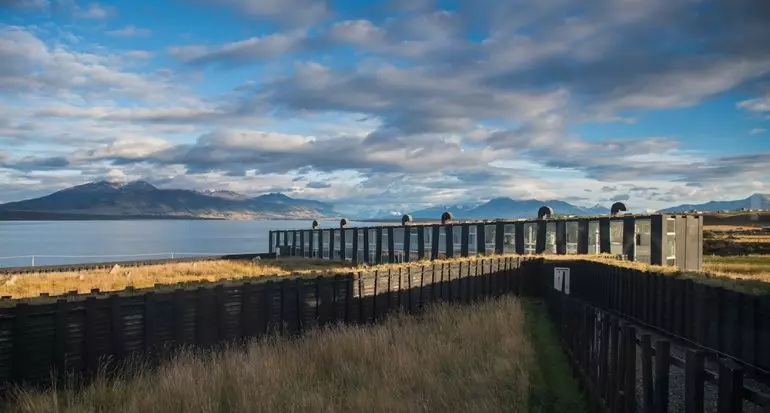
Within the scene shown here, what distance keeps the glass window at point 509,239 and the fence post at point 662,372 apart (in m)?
40.8

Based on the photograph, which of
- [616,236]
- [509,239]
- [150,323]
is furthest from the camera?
[509,239]

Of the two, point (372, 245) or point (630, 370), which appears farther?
point (372, 245)

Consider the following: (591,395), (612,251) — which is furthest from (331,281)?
(612,251)

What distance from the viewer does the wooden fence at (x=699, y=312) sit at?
1204 cm

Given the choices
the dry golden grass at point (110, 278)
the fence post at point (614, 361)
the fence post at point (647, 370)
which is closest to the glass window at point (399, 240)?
the dry golden grass at point (110, 278)

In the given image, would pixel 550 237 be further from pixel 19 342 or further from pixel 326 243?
pixel 19 342

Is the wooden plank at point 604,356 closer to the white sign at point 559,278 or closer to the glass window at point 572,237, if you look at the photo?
the white sign at point 559,278

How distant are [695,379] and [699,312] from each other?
8927mm

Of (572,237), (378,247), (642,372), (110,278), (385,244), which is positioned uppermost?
(572,237)

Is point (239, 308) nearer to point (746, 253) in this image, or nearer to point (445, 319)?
point (445, 319)

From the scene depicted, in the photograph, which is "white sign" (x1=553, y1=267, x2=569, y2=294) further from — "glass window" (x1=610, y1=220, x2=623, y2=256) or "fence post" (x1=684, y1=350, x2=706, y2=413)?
"fence post" (x1=684, y1=350, x2=706, y2=413)

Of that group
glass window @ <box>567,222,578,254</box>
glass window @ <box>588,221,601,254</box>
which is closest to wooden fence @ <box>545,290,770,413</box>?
glass window @ <box>588,221,601,254</box>

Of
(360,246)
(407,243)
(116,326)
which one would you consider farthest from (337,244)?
(116,326)

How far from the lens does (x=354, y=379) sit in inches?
475
